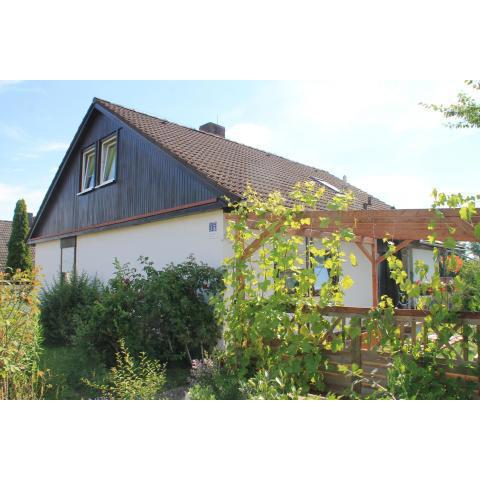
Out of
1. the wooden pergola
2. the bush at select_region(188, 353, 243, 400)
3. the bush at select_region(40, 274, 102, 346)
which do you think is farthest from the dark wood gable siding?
the bush at select_region(188, 353, 243, 400)

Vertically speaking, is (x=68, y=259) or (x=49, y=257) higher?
(x=49, y=257)

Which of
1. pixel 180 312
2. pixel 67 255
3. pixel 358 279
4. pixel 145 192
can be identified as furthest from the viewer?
pixel 67 255

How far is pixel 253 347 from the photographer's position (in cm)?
524

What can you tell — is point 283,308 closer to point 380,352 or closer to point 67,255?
point 380,352

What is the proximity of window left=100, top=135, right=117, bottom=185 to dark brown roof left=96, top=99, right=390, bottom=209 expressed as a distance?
1.04 m

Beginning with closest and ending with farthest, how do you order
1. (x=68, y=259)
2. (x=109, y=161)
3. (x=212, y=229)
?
(x=212, y=229), (x=109, y=161), (x=68, y=259)

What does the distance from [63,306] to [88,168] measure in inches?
219

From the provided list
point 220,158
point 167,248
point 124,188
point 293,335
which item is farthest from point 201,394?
point 124,188

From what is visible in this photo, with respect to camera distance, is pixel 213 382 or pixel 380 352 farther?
pixel 213 382

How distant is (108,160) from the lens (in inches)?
529

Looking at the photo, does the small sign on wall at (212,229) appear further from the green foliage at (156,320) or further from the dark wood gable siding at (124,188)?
the green foliage at (156,320)

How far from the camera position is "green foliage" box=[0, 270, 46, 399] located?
469 centimetres
